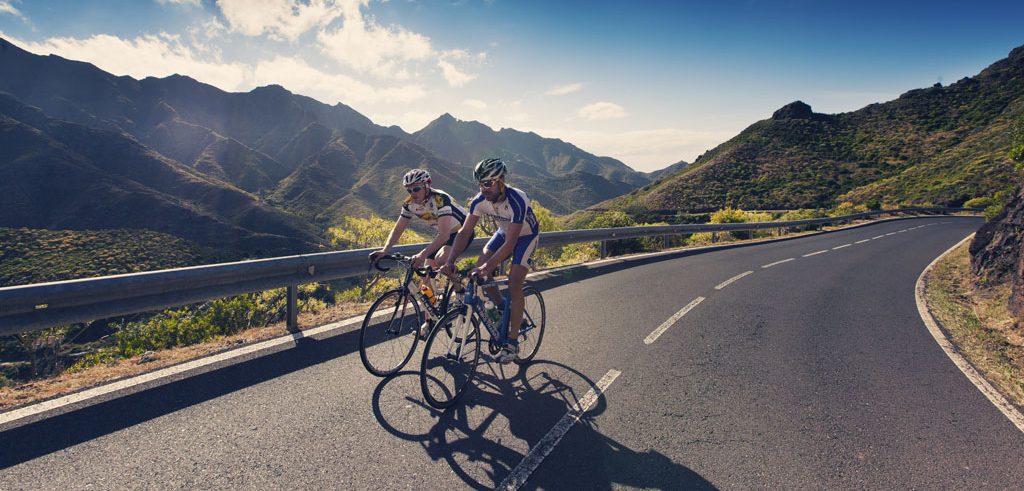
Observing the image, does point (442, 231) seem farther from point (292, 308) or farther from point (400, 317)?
point (292, 308)

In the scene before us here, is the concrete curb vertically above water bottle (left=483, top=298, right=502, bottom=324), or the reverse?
water bottle (left=483, top=298, right=502, bottom=324)

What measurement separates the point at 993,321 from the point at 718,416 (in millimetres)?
6620

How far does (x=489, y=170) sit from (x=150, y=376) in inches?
135

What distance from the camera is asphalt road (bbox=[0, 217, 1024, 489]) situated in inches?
108

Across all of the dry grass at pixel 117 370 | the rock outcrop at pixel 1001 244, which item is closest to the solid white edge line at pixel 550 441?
the dry grass at pixel 117 370

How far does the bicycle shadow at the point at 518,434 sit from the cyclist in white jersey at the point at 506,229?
1.76 feet

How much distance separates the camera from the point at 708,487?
2.76 metres

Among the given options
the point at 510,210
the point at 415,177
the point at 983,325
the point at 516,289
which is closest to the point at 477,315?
the point at 516,289

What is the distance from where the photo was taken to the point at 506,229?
4.35m

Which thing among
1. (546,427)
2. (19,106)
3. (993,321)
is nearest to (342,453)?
(546,427)

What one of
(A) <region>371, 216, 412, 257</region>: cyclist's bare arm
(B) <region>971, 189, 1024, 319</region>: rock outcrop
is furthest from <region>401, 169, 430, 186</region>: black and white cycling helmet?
(B) <region>971, 189, 1024, 319</region>: rock outcrop

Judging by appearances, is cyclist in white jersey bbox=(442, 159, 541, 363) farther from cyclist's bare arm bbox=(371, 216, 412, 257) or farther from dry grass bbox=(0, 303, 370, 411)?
dry grass bbox=(0, 303, 370, 411)

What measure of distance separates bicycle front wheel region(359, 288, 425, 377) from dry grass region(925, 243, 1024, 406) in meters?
5.81

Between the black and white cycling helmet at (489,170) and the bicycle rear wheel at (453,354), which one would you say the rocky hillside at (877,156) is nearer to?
the black and white cycling helmet at (489,170)
